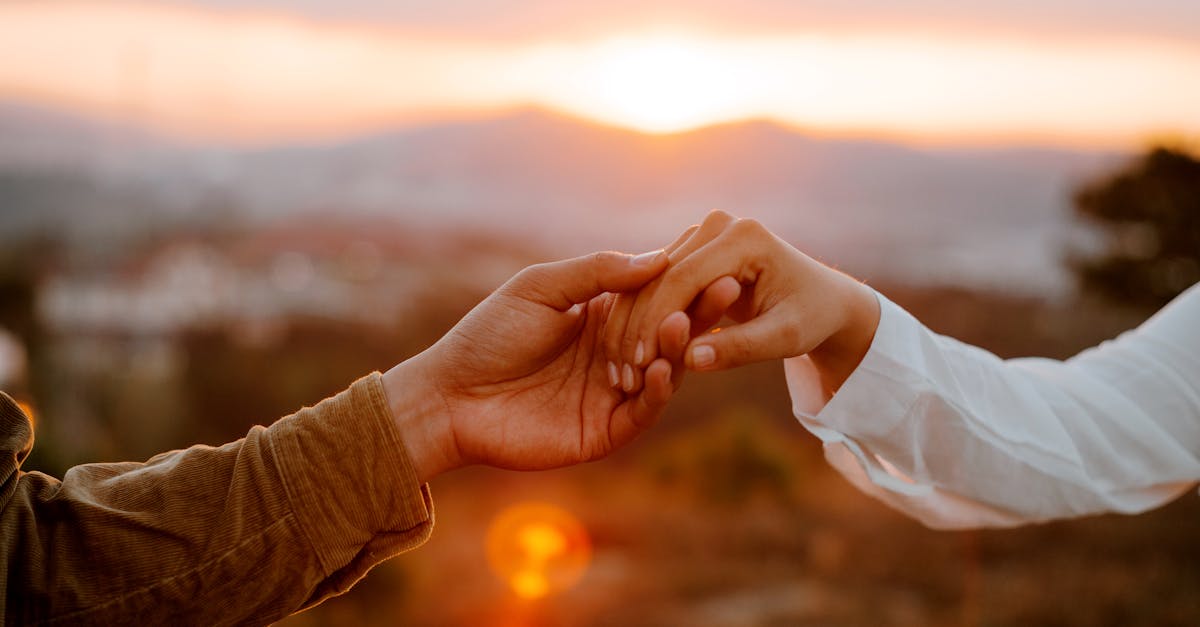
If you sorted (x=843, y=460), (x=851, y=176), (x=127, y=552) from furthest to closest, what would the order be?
(x=851, y=176) < (x=843, y=460) < (x=127, y=552)

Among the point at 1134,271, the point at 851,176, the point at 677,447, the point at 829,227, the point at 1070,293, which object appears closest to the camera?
the point at 677,447

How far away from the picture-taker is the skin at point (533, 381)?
6.89 feet

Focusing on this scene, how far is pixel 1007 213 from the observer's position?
136ft

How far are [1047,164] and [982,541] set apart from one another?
1757 inches

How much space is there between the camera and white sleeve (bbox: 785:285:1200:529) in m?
2.07

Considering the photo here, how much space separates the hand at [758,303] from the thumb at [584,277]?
0.05 m

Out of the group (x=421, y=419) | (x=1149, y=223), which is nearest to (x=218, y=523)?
(x=421, y=419)

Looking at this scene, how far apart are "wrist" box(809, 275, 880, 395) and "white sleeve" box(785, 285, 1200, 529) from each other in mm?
32

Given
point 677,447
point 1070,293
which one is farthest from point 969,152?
point 677,447

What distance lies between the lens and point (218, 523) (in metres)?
1.81

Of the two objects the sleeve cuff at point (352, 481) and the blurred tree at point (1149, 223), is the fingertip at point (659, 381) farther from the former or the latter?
the blurred tree at point (1149, 223)

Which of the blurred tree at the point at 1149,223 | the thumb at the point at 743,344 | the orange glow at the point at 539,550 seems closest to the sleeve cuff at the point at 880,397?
the thumb at the point at 743,344

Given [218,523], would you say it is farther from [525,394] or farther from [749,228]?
[749,228]

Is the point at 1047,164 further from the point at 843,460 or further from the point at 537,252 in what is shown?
the point at 843,460
